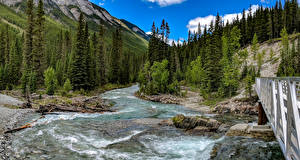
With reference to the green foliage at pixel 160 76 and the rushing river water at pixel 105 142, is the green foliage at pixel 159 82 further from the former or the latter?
the rushing river water at pixel 105 142

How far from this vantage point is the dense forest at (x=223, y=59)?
36.3 meters

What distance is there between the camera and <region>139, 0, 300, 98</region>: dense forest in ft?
119

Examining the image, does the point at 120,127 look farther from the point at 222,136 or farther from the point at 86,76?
the point at 86,76

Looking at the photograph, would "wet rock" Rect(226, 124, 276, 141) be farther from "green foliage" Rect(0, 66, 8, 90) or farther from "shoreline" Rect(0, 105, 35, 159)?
"green foliage" Rect(0, 66, 8, 90)

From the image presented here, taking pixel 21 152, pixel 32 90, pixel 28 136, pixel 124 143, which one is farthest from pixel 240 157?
pixel 32 90

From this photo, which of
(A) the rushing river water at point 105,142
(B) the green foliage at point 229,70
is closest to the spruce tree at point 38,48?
(A) the rushing river water at point 105,142

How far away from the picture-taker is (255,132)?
1142 cm

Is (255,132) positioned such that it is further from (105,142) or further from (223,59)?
(223,59)

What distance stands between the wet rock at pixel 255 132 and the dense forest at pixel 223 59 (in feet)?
55.9

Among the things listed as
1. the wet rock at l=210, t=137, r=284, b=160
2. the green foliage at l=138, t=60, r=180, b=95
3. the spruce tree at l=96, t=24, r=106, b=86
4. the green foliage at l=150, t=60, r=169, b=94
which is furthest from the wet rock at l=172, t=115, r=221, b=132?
the spruce tree at l=96, t=24, r=106, b=86

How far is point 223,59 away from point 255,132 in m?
26.6

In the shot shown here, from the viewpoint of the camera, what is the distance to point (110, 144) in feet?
36.1

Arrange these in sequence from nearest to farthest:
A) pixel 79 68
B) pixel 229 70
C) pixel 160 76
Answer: pixel 229 70 < pixel 79 68 < pixel 160 76

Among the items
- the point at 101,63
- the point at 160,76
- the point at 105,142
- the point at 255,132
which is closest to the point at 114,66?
the point at 101,63
